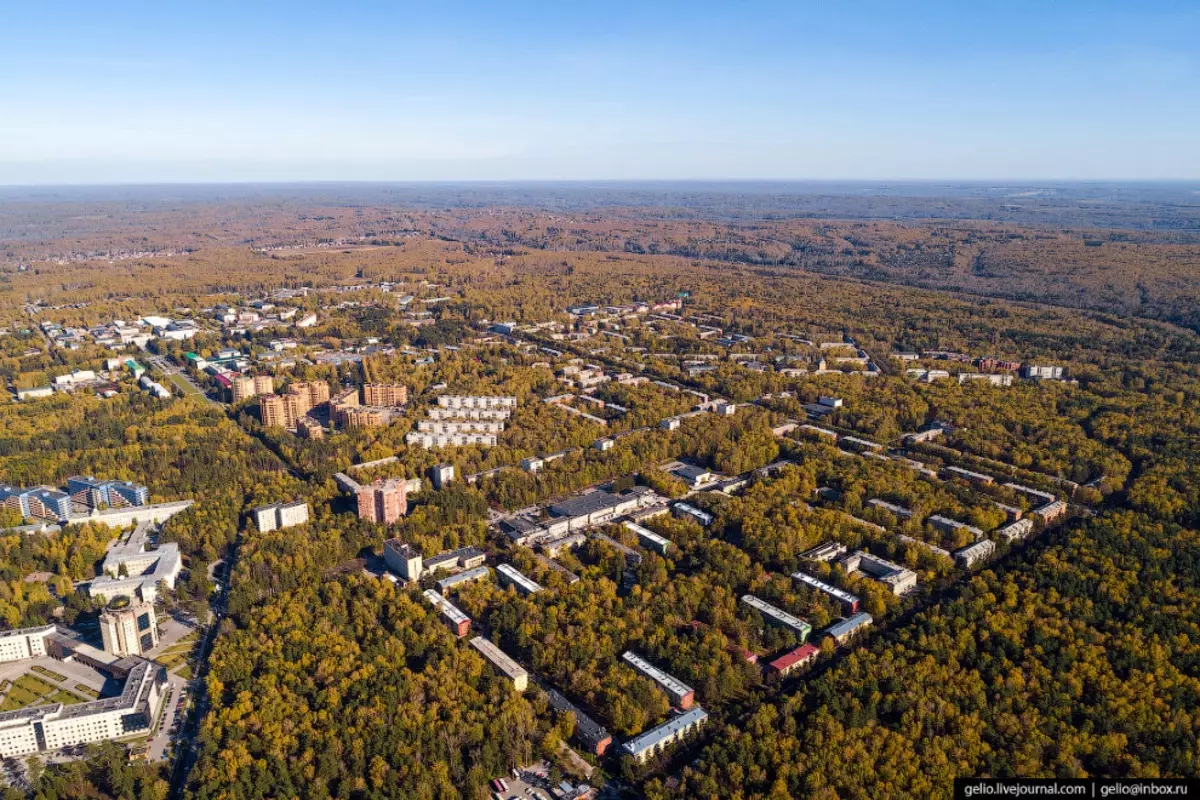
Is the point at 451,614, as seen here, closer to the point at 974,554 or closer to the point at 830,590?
the point at 830,590

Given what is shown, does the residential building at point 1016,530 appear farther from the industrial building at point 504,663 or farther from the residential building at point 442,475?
the residential building at point 442,475

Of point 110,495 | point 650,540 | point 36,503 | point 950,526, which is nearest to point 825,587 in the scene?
point 650,540

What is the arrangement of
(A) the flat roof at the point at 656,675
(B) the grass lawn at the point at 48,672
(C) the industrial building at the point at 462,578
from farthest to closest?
(C) the industrial building at the point at 462,578, (B) the grass lawn at the point at 48,672, (A) the flat roof at the point at 656,675

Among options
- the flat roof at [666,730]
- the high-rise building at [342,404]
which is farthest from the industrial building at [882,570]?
the high-rise building at [342,404]

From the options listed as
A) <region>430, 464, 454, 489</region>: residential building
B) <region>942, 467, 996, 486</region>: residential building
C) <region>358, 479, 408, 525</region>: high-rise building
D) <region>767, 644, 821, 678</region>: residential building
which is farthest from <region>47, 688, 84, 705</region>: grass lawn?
<region>942, 467, 996, 486</region>: residential building

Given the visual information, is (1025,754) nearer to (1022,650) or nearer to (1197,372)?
(1022,650)

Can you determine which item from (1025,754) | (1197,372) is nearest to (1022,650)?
(1025,754)

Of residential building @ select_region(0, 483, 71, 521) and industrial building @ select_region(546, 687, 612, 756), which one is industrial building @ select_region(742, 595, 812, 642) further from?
residential building @ select_region(0, 483, 71, 521)
